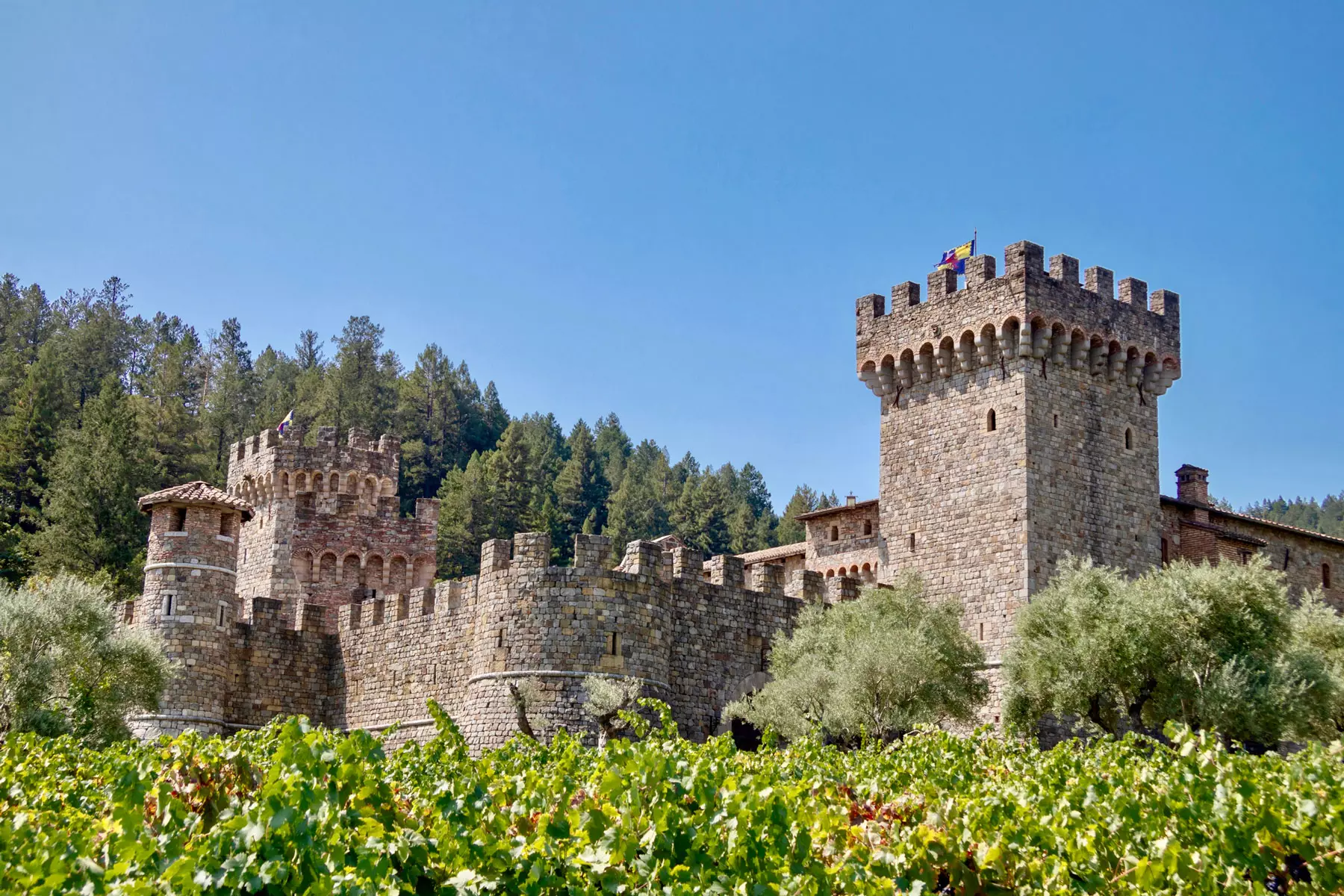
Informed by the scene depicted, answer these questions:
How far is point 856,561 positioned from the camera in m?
37.4

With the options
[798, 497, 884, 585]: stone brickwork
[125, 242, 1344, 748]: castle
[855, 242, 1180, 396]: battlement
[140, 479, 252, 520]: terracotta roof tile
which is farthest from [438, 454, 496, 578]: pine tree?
[855, 242, 1180, 396]: battlement

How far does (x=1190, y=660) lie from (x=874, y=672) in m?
5.44

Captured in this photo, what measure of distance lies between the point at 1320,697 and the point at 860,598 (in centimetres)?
851

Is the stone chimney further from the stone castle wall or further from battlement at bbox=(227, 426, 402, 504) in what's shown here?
battlement at bbox=(227, 426, 402, 504)

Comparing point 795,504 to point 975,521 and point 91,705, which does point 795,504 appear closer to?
point 975,521

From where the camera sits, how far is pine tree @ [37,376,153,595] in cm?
5066

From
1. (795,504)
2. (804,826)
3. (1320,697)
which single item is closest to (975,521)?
(1320,697)

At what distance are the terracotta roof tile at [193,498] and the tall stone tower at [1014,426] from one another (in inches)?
568

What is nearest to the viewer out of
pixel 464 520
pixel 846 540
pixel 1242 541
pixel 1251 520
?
pixel 1242 541

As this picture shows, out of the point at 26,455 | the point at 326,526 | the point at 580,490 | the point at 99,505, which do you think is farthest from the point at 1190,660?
the point at 580,490

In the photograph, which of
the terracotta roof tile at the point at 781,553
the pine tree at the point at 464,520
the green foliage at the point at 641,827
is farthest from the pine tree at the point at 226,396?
the green foliage at the point at 641,827

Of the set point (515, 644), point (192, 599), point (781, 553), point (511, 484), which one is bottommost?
point (515, 644)

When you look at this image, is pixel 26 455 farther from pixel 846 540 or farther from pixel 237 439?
pixel 846 540

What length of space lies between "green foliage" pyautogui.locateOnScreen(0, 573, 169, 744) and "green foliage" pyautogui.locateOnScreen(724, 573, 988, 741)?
460 inches
